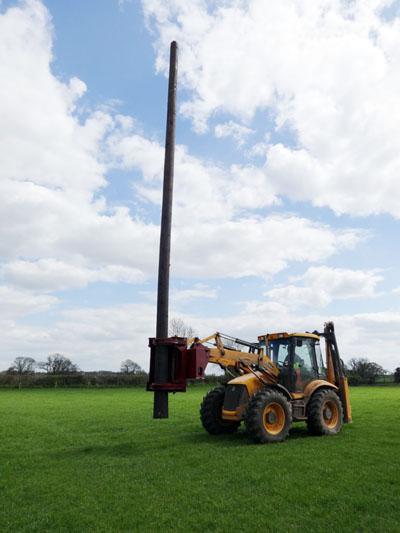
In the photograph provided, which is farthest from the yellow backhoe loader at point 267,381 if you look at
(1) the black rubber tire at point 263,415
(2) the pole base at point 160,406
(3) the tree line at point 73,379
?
(3) the tree line at point 73,379

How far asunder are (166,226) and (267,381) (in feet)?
17.9

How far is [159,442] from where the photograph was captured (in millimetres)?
12125

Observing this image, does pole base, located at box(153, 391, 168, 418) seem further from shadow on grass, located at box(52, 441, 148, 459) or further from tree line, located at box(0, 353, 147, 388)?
tree line, located at box(0, 353, 147, 388)

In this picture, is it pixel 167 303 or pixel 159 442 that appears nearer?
pixel 159 442

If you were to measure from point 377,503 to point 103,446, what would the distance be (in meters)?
6.96

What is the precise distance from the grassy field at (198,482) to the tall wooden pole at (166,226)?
3.81 feet

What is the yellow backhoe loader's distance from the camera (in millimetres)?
11523

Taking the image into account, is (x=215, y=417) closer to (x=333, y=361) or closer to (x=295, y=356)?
(x=295, y=356)

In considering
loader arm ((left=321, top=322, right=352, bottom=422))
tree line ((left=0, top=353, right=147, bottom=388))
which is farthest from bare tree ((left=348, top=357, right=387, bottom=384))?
loader arm ((left=321, top=322, right=352, bottom=422))

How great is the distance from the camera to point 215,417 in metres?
13.1

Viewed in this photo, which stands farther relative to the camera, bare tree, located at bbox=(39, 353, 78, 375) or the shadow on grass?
bare tree, located at bbox=(39, 353, 78, 375)

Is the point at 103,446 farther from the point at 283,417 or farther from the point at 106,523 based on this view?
the point at 106,523

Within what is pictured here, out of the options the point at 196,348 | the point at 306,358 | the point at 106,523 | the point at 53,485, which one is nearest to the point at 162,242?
the point at 196,348

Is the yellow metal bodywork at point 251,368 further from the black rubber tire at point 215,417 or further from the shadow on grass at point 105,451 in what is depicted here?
the shadow on grass at point 105,451
